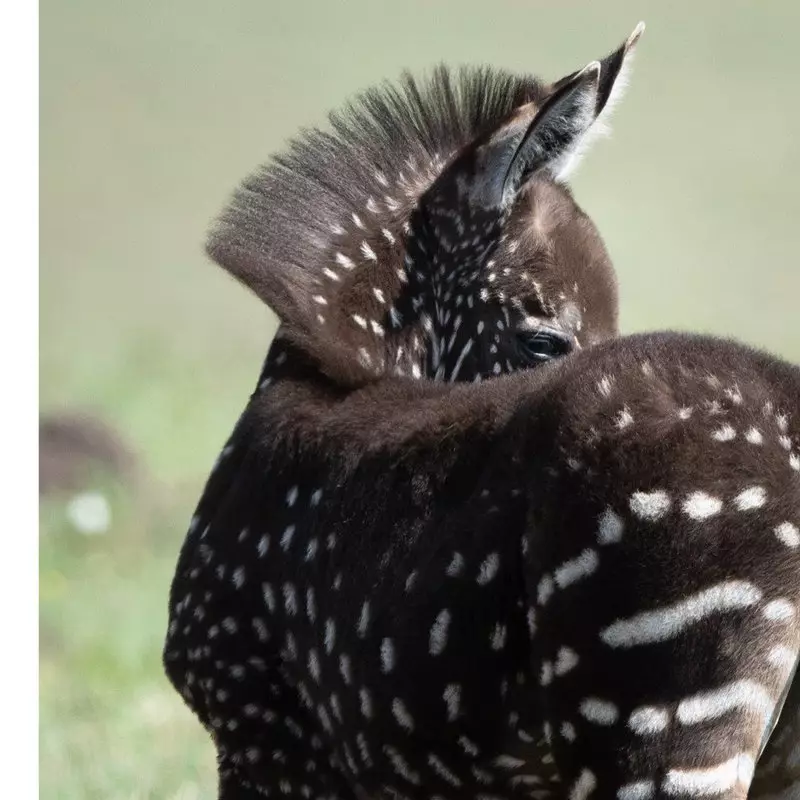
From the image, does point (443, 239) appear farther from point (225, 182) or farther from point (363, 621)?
point (225, 182)

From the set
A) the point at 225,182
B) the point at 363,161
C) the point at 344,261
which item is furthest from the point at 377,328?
the point at 225,182

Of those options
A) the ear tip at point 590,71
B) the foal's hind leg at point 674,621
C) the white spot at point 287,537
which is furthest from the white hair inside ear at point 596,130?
the foal's hind leg at point 674,621

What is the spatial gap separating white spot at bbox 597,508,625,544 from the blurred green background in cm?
582

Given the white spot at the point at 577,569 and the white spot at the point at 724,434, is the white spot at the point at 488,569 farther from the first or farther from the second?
the white spot at the point at 724,434

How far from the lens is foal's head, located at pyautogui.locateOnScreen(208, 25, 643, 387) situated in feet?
10.9

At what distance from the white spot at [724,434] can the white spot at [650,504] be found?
0.46ft

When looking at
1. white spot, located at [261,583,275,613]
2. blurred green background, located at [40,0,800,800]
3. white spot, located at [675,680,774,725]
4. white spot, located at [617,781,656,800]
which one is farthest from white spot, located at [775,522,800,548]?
blurred green background, located at [40,0,800,800]

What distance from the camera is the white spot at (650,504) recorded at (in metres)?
1.96

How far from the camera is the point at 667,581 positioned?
1.94m

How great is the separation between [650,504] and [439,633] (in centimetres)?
51

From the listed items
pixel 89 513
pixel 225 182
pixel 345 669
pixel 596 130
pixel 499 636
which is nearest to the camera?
pixel 499 636

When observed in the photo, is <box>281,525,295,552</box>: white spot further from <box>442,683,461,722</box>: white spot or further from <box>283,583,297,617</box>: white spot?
<box>442,683,461,722</box>: white spot
